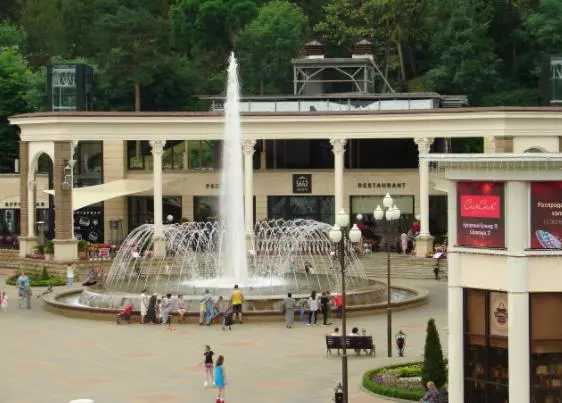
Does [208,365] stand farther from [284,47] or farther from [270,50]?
[270,50]

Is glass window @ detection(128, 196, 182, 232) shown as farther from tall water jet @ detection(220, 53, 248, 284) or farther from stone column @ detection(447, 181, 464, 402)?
stone column @ detection(447, 181, 464, 402)

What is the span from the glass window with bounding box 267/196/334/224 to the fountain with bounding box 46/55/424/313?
8.53 feet

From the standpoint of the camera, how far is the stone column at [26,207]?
7381 centimetres

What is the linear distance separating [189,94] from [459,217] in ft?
231

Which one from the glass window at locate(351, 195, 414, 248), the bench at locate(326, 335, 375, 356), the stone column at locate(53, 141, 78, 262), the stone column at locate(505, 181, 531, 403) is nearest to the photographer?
the stone column at locate(505, 181, 531, 403)

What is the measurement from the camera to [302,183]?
7969 centimetres

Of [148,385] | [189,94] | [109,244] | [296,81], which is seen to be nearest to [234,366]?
[148,385]

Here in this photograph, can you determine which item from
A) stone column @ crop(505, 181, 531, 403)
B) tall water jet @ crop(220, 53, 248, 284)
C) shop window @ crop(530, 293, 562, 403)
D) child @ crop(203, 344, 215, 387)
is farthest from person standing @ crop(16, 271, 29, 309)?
shop window @ crop(530, 293, 562, 403)

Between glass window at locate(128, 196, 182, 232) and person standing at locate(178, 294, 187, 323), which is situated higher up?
glass window at locate(128, 196, 182, 232)

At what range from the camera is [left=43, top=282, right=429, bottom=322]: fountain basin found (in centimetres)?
4994

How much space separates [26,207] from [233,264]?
19.8 metres

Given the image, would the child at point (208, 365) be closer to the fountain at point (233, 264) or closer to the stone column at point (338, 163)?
the fountain at point (233, 264)

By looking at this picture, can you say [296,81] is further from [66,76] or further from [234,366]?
[234,366]

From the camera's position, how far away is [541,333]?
31.8 metres
